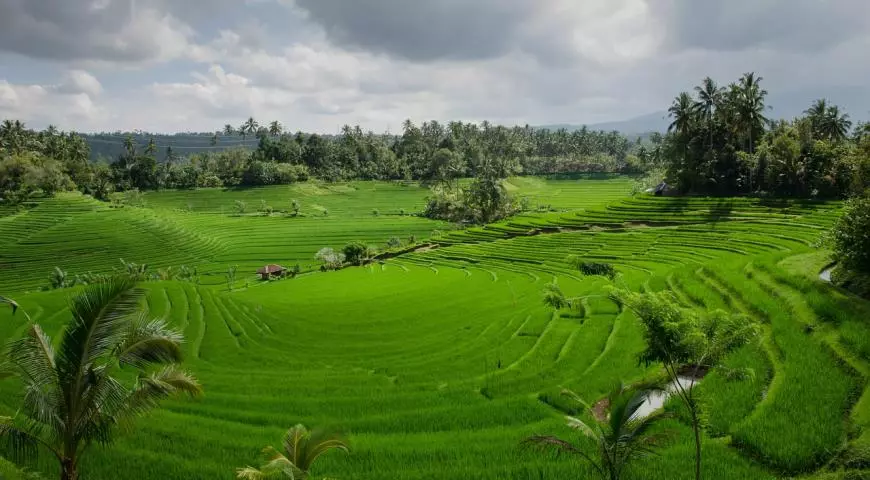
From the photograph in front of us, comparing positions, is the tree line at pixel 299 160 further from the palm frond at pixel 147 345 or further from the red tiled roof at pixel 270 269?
the palm frond at pixel 147 345

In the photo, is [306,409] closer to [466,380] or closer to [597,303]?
[466,380]

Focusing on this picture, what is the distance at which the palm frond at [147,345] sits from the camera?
9.52 metres

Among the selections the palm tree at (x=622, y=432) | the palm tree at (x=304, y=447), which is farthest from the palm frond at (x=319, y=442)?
the palm tree at (x=622, y=432)

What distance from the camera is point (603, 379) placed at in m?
17.6

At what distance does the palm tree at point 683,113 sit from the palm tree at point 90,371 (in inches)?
2865

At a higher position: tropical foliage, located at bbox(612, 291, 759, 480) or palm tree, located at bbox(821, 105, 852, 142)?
palm tree, located at bbox(821, 105, 852, 142)

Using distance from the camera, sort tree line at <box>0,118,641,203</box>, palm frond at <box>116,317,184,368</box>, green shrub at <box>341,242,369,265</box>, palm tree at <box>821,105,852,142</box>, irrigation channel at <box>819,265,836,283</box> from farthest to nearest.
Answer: tree line at <box>0,118,641,203</box>, palm tree at <box>821,105,852,142</box>, green shrub at <box>341,242,369,265</box>, irrigation channel at <box>819,265,836,283</box>, palm frond at <box>116,317,184,368</box>

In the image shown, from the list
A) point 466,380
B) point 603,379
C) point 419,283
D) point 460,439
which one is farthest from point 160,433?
point 419,283

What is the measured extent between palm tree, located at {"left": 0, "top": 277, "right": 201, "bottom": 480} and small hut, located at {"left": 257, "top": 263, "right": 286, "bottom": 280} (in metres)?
50.9

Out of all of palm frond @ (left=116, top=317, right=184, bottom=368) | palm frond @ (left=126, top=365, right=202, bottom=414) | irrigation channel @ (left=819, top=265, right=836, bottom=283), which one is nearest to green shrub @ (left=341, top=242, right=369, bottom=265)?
irrigation channel @ (left=819, top=265, right=836, bottom=283)

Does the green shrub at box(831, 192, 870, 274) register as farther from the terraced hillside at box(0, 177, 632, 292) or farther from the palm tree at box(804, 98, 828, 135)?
the palm tree at box(804, 98, 828, 135)

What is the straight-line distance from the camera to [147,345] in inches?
385

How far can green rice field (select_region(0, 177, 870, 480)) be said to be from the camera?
12.4 m

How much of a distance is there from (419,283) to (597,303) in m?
18.7
